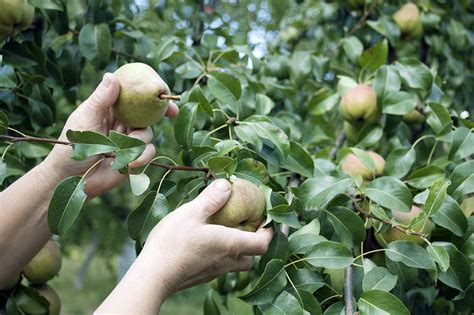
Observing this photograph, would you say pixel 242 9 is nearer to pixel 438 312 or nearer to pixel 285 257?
pixel 438 312

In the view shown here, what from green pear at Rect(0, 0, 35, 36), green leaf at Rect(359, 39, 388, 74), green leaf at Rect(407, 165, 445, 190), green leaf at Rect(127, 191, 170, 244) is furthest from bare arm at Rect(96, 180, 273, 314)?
green leaf at Rect(359, 39, 388, 74)

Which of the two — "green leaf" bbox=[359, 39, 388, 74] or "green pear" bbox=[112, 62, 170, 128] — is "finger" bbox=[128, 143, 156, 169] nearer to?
"green pear" bbox=[112, 62, 170, 128]

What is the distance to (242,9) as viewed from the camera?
467 centimetres

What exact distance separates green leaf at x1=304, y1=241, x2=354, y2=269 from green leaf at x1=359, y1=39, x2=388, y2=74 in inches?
33.0

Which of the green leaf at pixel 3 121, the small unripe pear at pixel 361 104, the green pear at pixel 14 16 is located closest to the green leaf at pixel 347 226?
the small unripe pear at pixel 361 104

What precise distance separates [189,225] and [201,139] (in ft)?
1.11

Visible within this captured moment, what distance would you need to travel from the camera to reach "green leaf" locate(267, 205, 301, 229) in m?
1.13

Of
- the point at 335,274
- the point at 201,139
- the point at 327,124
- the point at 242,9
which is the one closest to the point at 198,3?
the point at 327,124

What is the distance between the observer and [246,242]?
109 centimetres

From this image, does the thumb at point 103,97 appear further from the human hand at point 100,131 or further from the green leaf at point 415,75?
the green leaf at point 415,75

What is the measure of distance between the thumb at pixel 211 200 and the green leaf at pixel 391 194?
15.0 inches

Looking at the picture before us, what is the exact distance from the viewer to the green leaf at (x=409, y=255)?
1189 millimetres

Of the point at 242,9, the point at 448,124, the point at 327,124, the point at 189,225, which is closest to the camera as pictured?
the point at 189,225

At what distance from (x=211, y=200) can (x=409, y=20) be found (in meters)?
1.52
